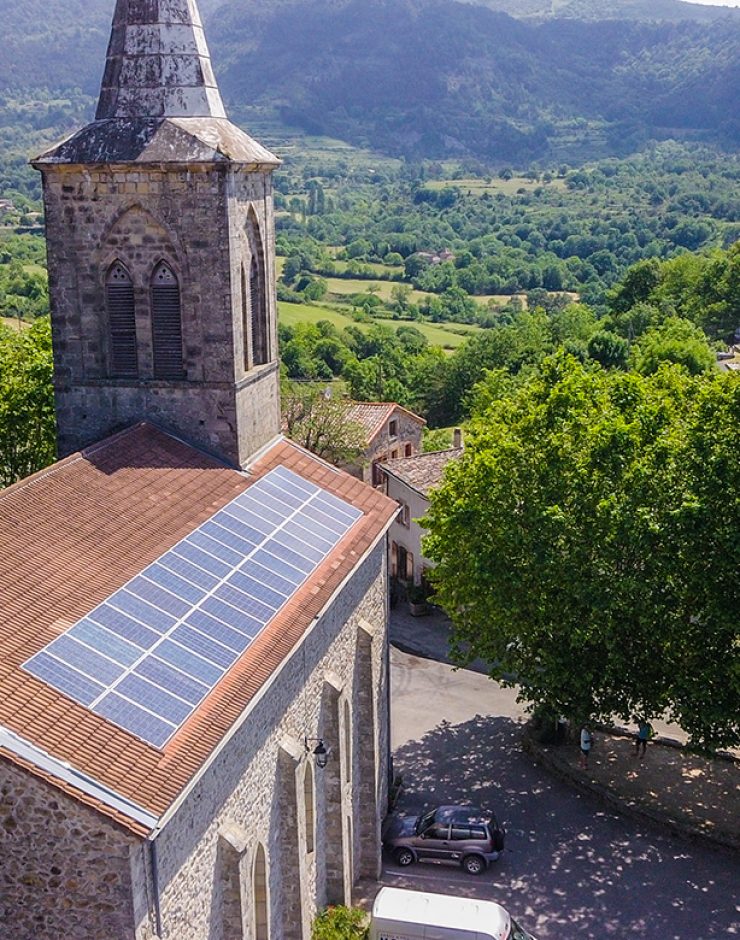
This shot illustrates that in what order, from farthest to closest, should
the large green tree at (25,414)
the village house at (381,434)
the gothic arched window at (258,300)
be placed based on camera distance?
the village house at (381,434)
the large green tree at (25,414)
the gothic arched window at (258,300)

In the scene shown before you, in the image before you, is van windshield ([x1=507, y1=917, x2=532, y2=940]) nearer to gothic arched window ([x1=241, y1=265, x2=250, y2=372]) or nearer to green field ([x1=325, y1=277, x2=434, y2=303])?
gothic arched window ([x1=241, y1=265, x2=250, y2=372])

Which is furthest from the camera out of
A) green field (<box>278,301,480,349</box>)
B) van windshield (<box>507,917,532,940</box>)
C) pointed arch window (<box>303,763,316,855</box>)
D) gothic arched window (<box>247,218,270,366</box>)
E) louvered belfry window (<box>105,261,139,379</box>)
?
green field (<box>278,301,480,349</box>)

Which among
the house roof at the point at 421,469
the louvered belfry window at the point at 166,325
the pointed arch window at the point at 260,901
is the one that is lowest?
the house roof at the point at 421,469

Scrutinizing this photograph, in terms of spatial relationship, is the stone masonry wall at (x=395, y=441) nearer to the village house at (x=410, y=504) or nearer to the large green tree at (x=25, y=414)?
the village house at (x=410, y=504)

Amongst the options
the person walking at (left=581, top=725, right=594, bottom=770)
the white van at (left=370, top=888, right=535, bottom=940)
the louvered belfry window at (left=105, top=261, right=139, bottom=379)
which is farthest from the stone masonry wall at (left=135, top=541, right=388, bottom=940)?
the louvered belfry window at (left=105, top=261, right=139, bottom=379)

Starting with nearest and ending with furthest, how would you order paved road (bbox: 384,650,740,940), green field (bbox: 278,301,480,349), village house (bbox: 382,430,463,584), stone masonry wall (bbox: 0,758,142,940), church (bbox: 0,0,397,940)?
stone masonry wall (bbox: 0,758,142,940) → church (bbox: 0,0,397,940) → paved road (bbox: 384,650,740,940) → village house (bbox: 382,430,463,584) → green field (bbox: 278,301,480,349)

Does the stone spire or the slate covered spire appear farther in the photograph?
the stone spire

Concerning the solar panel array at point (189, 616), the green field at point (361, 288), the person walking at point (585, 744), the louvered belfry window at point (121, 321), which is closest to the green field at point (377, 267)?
the green field at point (361, 288)

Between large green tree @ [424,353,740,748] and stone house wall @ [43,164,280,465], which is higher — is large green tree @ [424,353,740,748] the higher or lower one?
the lower one

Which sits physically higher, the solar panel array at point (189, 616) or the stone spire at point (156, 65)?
the stone spire at point (156, 65)
